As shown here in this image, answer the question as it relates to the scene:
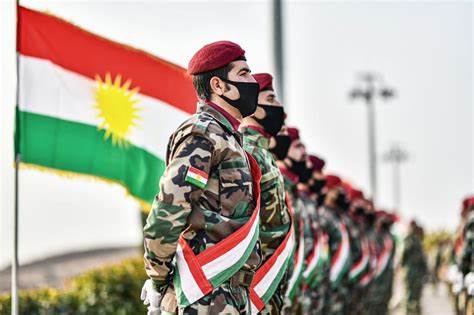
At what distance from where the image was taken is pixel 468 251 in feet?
33.5

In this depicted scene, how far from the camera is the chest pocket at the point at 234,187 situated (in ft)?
17.1

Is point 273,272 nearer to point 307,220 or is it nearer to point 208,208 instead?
point 208,208

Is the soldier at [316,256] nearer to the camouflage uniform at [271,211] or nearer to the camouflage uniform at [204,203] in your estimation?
the camouflage uniform at [271,211]

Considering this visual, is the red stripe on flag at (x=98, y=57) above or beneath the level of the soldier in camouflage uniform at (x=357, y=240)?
above

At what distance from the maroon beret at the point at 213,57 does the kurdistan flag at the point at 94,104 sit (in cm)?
304

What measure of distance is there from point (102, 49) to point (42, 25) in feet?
2.25

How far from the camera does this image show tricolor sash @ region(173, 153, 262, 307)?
507 cm

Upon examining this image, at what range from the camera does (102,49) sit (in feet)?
29.8

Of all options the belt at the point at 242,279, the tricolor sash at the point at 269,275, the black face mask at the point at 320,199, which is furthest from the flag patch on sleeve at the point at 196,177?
the black face mask at the point at 320,199

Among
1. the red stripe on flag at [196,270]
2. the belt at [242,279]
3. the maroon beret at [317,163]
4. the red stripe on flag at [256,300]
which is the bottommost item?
the maroon beret at [317,163]

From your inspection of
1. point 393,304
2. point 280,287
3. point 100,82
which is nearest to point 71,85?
point 100,82

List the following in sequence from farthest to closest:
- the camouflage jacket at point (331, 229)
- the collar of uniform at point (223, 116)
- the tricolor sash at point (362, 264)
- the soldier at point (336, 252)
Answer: the tricolor sash at point (362, 264)
the soldier at point (336, 252)
the camouflage jacket at point (331, 229)
the collar of uniform at point (223, 116)

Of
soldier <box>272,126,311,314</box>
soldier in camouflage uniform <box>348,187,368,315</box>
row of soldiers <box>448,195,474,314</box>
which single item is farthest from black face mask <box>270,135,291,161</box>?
soldier in camouflage uniform <box>348,187,368,315</box>

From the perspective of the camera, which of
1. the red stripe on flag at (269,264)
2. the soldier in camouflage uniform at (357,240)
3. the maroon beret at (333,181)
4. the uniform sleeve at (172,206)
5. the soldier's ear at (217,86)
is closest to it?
the uniform sleeve at (172,206)
